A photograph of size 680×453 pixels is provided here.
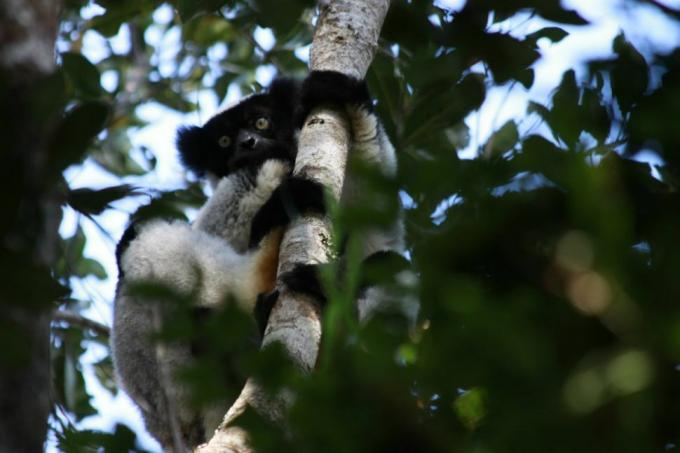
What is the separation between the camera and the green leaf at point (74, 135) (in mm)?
1080

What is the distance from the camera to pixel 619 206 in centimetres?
93

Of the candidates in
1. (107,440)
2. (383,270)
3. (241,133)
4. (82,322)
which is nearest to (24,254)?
(107,440)

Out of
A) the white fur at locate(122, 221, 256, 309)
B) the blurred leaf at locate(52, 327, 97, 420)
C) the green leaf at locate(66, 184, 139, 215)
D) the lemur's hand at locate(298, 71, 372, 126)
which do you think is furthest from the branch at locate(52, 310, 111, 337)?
the green leaf at locate(66, 184, 139, 215)

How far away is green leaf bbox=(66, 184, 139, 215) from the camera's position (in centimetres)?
147

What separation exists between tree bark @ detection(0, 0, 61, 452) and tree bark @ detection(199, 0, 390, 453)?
0.43 metres

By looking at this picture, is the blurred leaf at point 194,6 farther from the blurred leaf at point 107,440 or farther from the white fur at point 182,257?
the blurred leaf at point 107,440

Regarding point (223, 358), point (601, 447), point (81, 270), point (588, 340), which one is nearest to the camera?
point (601, 447)

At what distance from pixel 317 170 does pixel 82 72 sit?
5.01 ft

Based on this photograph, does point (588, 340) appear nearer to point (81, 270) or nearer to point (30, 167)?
point (30, 167)

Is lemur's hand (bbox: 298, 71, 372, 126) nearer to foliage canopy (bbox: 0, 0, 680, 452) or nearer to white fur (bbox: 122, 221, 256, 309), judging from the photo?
white fur (bbox: 122, 221, 256, 309)

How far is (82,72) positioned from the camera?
12.9 feet

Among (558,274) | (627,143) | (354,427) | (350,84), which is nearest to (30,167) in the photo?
(354,427)

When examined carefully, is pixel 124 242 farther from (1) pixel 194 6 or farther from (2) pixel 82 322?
(1) pixel 194 6

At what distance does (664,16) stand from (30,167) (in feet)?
2.89
